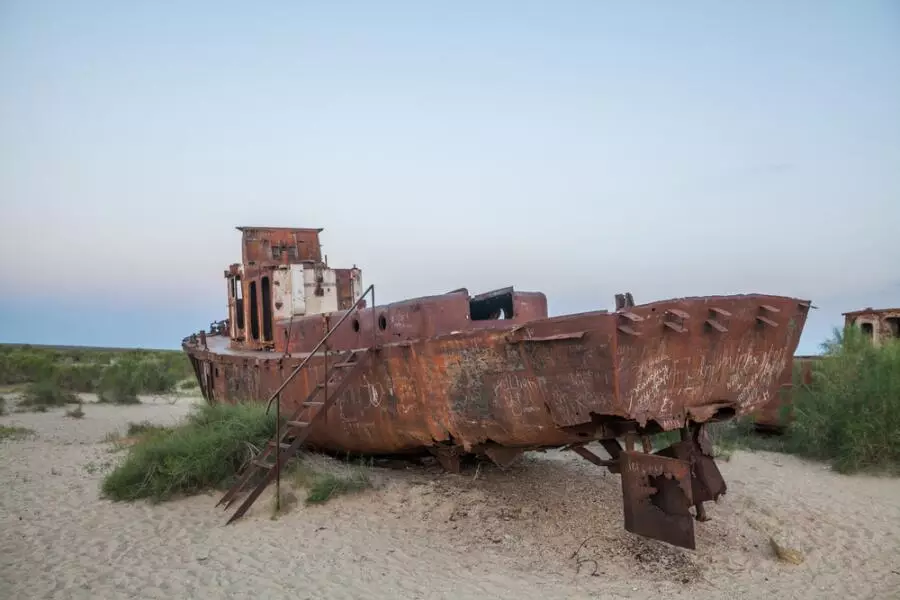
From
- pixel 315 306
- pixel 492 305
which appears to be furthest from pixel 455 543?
pixel 315 306

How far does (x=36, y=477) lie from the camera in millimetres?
8570

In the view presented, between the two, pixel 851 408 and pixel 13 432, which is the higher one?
pixel 13 432

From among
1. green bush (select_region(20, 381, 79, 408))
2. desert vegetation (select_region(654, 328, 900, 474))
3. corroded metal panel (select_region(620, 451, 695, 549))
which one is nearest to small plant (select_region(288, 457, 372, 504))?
corroded metal panel (select_region(620, 451, 695, 549))

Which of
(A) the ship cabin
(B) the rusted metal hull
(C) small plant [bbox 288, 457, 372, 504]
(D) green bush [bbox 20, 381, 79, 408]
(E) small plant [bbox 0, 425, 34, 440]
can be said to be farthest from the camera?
(D) green bush [bbox 20, 381, 79, 408]

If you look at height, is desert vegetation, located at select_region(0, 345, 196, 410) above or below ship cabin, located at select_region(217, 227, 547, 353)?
below

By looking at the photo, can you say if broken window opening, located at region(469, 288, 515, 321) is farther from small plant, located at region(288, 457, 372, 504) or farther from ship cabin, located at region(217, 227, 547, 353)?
small plant, located at region(288, 457, 372, 504)

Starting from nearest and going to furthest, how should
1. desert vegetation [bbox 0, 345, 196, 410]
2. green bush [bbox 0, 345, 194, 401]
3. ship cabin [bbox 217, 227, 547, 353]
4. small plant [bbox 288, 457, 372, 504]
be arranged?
1. ship cabin [bbox 217, 227, 547, 353]
2. small plant [bbox 288, 457, 372, 504]
3. desert vegetation [bbox 0, 345, 196, 410]
4. green bush [bbox 0, 345, 194, 401]

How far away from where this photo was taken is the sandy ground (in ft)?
16.8

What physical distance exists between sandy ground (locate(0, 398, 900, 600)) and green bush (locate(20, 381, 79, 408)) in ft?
32.8

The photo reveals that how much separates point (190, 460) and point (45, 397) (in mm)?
11881

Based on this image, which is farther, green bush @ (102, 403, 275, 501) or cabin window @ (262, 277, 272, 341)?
cabin window @ (262, 277, 272, 341)

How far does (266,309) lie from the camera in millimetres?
11281

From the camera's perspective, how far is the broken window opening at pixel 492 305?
7.33 m

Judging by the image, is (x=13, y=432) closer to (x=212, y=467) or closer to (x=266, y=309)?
(x=266, y=309)
